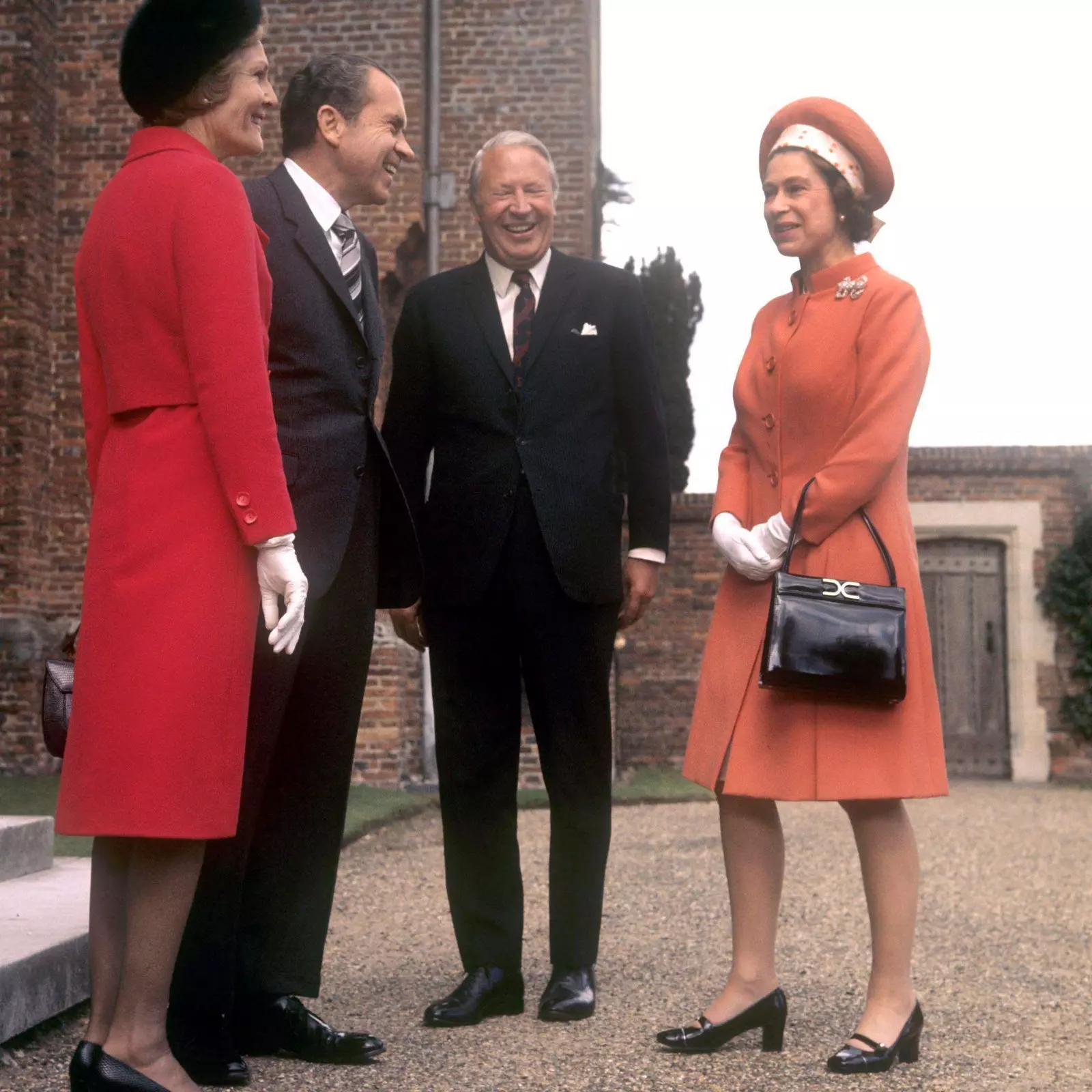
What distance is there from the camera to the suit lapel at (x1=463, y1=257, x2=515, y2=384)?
3725 mm

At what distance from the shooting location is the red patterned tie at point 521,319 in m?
3.76

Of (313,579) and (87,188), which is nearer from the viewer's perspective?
(313,579)

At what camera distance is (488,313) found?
12.4 feet

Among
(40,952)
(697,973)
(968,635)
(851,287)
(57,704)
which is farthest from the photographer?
(968,635)

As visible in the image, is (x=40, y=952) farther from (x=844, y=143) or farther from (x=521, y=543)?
(x=844, y=143)

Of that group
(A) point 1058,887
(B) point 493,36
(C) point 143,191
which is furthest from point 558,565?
(B) point 493,36

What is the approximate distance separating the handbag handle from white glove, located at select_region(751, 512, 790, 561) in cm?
2

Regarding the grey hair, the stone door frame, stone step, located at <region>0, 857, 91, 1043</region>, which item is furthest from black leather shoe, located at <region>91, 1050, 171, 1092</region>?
the stone door frame

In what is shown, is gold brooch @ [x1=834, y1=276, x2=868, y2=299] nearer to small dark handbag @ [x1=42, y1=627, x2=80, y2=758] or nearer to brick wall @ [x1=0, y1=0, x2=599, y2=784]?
small dark handbag @ [x1=42, y1=627, x2=80, y2=758]

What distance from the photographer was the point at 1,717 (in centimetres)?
1009

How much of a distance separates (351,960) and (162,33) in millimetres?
2923

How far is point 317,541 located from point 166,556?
73cm

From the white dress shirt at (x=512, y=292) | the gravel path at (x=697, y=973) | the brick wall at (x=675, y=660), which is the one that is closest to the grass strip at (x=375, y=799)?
the gravel path at (x=697, y=973)

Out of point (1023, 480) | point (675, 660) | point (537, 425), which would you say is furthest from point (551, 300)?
point (1023, 480)
